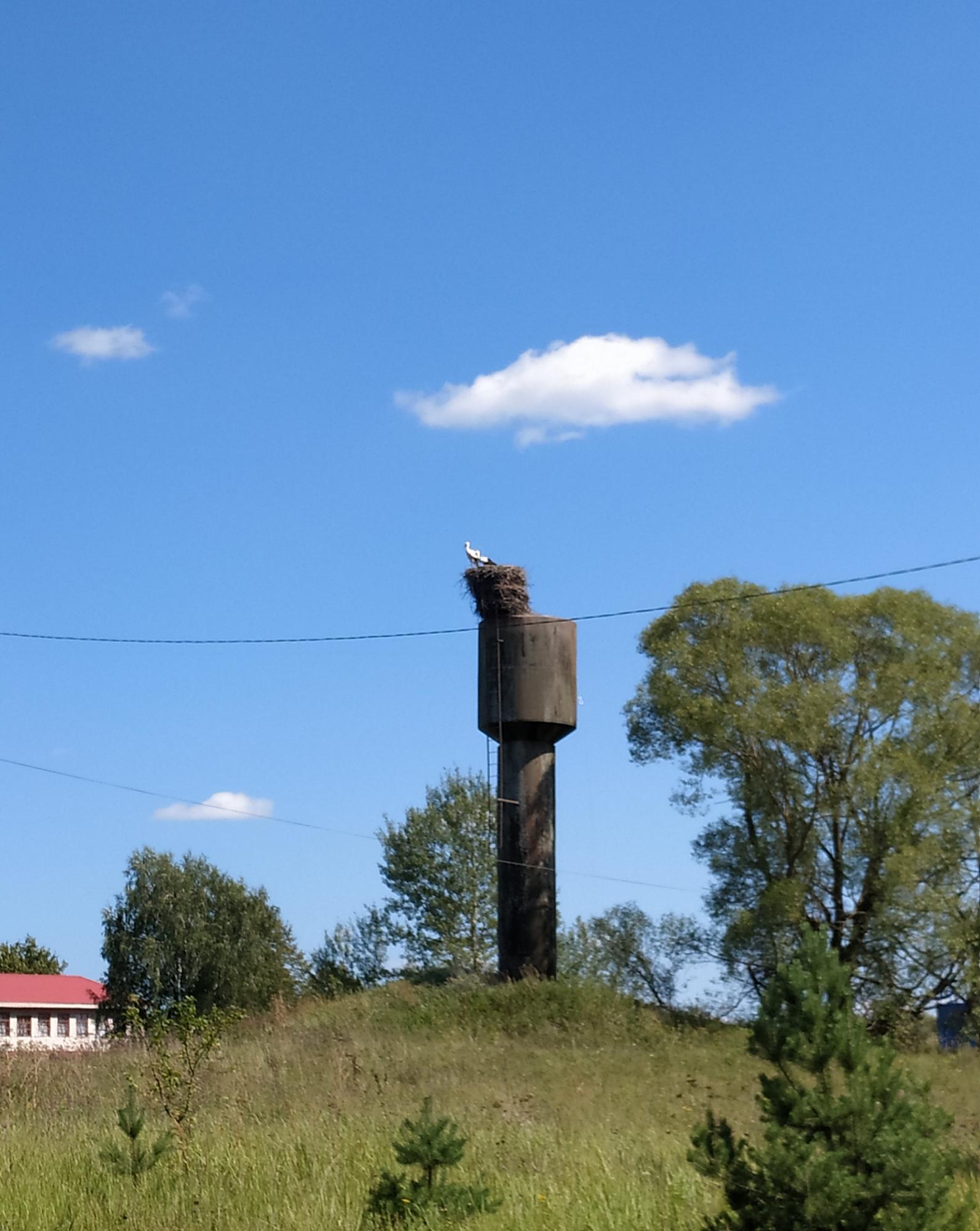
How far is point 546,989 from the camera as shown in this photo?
1046 inches

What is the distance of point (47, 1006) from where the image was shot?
65.2m

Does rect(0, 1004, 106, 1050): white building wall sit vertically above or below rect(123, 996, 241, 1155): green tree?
below

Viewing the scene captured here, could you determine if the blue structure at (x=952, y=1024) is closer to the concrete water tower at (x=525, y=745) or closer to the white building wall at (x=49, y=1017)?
the concrete water tower at (x=525, y=745)

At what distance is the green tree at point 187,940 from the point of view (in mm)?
55031

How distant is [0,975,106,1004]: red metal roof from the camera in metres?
64.6

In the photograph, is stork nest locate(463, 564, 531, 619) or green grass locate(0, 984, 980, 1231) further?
stork nest locate(463, 564, 531, 619)

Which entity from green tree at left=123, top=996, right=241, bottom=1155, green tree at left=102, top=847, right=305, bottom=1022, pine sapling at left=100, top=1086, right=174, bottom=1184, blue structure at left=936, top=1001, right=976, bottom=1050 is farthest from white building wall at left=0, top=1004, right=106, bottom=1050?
pine sapling at left=100, top=1086, right=174, bottom=1184

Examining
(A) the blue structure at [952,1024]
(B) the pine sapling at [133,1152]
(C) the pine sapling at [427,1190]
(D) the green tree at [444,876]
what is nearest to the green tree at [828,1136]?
(C) the pine sapling at [427,1190]

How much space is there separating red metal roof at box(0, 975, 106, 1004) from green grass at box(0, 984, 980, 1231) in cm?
4066

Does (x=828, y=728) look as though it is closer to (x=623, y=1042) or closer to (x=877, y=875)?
(x=877, y=875)

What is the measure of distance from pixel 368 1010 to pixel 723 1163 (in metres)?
20.3

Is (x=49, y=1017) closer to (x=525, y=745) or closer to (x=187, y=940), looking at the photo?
(x=187, y=940)

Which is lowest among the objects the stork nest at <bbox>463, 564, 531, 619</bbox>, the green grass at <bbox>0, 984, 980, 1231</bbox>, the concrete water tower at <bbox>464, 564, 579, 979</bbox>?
the green grass at <bbox>0, 984, 980, 1231</bbox>

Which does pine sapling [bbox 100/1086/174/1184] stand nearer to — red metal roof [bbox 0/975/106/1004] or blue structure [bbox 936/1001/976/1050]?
blue structure [bbox 936/1001/976/1050]
